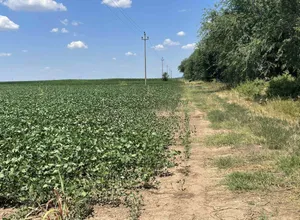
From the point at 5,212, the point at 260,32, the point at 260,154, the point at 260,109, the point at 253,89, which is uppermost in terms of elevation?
the point at 260,32

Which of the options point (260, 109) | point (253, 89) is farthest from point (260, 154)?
point (253, 89)

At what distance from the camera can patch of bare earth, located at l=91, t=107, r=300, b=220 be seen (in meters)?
4.58

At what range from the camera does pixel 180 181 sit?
20.1 ft

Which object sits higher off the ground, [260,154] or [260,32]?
[260,32]

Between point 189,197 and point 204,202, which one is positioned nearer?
point 204,202

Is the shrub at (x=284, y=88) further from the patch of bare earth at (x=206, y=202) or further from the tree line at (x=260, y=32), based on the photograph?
the patch of bare earth at (x=206, y=202)

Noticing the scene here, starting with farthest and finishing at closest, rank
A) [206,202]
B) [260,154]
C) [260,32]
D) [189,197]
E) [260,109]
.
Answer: [260,32], [260,109], [260,154], [189,197], [206,202]

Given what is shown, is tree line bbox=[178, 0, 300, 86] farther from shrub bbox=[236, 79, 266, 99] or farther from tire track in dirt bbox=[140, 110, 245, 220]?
tire track in dirt bbox=[140, 110, 245, 220]

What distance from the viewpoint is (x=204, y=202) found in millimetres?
5078

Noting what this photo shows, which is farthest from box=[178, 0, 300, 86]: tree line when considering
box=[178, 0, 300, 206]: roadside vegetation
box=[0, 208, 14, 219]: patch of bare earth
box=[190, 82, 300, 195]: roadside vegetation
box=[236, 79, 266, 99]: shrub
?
box=[0, 208, 14, 219]: patch of bare earth

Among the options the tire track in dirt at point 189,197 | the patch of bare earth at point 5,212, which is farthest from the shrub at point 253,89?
the patch of bare earth at point 5,212

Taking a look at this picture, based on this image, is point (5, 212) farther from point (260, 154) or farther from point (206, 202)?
point (260, 154)

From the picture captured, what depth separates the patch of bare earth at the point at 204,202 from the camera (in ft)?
15.0

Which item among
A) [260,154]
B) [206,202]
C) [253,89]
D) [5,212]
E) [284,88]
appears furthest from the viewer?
[253,89]
